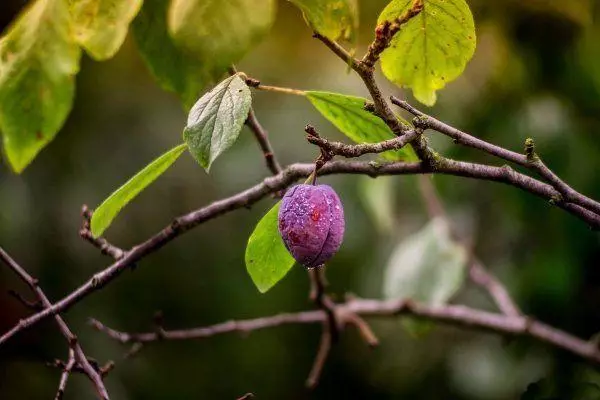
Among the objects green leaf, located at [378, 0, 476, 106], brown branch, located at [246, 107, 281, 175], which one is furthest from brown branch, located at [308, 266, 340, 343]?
green leaf, located at [378, 0, 476, 106]

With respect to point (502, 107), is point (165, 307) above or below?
below

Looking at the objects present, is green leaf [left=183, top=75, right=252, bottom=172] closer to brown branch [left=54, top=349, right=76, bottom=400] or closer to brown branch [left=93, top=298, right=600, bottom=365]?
brown branch [left=54, top=349, right=76, bottom=400]

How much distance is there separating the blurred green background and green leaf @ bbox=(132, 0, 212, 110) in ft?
2.73

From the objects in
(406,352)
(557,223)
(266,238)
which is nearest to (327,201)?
(266,238)

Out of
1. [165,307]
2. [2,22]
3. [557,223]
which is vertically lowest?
[165,307]

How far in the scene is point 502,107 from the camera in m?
1.36

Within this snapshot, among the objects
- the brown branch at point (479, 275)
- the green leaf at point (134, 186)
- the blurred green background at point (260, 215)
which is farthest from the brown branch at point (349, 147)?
the blurred green background at point (260, 215)

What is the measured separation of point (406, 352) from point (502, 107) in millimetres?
621

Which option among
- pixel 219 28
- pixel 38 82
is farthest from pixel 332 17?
pixel 38 82

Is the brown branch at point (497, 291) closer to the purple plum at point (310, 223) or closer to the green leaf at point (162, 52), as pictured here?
the purple plum at point (310, 223)

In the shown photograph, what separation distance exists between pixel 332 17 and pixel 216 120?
4.3 inches

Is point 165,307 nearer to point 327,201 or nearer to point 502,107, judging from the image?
point 502,107

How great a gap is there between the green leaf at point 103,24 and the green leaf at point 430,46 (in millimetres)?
175

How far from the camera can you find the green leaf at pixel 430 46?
506 millimetres
